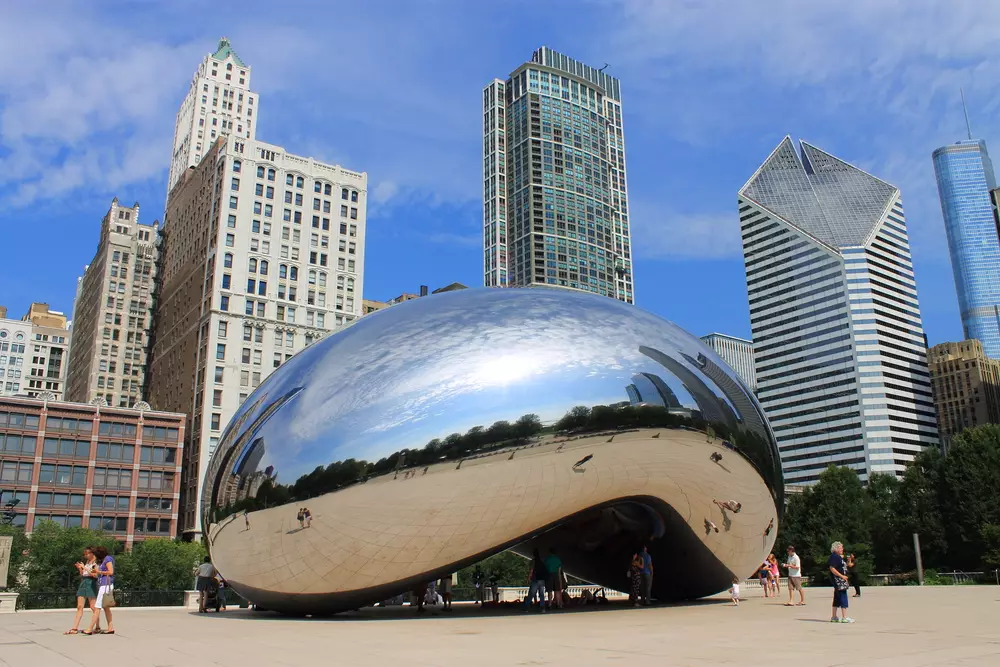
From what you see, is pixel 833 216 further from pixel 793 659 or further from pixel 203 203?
pixel 793 659

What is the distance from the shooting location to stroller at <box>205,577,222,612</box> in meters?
18.9

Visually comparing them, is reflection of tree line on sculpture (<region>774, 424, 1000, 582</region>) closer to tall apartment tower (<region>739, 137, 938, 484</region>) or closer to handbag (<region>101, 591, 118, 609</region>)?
handbag (<region>101, 591, 118, 609</region>)

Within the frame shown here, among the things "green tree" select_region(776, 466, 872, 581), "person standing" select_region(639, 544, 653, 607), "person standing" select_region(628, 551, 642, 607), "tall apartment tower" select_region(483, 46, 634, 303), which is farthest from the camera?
"tall apartment tower" select_region(483, 46, 634, 303)

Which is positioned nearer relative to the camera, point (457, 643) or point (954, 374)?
point (457, 643)

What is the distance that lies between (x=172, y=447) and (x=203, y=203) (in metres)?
32.9

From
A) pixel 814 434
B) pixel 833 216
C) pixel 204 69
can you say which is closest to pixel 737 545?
pixel 204 69

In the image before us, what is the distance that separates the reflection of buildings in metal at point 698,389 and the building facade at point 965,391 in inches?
7715

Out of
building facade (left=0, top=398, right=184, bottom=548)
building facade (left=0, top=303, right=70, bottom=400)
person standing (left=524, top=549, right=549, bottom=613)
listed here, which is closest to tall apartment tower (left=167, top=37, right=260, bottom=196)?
building facade (left=0, top=303, right=70, bottom=400)

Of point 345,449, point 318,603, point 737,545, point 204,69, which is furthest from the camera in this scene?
point 204,69

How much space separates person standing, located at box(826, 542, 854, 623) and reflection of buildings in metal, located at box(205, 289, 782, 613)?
6.65 ft

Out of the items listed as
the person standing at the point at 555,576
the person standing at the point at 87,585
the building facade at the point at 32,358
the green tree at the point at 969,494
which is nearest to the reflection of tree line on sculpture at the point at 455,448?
the person standing at the point at 87,585

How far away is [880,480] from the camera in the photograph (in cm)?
7900

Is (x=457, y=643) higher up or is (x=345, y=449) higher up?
(x=345, y=449)

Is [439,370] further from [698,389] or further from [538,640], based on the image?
[698,389]
